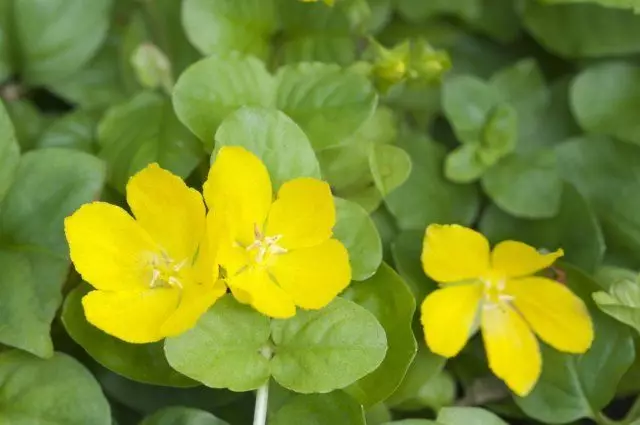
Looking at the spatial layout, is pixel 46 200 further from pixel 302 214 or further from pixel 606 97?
pixel 606 97

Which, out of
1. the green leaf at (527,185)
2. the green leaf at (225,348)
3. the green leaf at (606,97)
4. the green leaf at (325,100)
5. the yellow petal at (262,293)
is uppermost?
the green leaf at (325,100)

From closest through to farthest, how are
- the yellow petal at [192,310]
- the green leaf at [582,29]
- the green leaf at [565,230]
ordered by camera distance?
the yellow petal at [192,310], the green leaf at [565,230], the green leaf at [582,29]

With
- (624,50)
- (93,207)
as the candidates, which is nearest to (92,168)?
(93,207)

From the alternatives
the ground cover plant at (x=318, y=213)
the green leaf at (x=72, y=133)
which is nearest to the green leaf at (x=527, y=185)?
the ground cover plant at (x=318, y=213)

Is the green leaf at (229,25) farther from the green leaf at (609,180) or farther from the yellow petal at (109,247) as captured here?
the green leaf at (609,180)

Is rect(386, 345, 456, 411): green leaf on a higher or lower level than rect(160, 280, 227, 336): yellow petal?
lower

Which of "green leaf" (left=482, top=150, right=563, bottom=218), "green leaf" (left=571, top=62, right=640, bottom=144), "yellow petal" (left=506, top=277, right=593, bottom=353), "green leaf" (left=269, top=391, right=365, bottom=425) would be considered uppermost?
"green leaf" (left=571, top=62, right=640, bottom=144)

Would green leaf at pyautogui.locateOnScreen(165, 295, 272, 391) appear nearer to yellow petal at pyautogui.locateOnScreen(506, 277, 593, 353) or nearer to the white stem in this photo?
the white stem

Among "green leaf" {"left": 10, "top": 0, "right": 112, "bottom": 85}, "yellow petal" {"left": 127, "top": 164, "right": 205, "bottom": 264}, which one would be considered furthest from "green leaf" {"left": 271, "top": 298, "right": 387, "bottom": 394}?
"green leaf" {"left": 10, "top": 0, "right": 112, "bottom": 85}
